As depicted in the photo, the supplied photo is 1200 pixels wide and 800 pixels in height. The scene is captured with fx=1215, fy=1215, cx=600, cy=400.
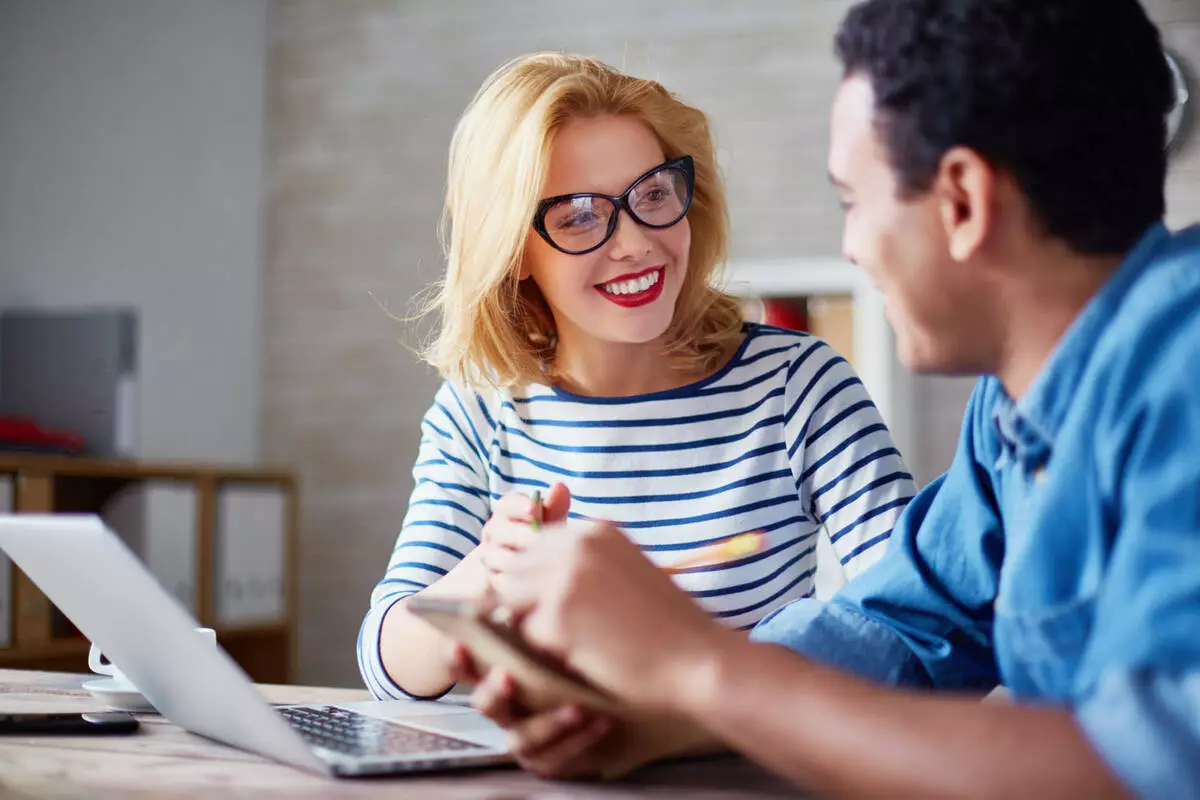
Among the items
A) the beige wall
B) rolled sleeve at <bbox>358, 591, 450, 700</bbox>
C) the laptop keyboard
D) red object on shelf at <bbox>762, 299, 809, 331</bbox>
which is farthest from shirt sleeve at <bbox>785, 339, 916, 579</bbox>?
the beige wall

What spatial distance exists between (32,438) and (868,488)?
2101 mm

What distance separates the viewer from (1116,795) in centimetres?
55

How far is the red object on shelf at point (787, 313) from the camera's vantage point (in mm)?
3557

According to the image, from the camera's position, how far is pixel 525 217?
1368mm

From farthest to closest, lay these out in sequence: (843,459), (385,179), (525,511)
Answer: (385,179) < (843,459) < (525,511)

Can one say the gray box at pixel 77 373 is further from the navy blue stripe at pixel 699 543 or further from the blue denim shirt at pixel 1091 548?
the blue denim shirt at pixel 1091 548

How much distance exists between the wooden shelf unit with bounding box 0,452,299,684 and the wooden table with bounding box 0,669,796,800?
5.98 ft

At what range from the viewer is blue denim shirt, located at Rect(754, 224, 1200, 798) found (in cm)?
56

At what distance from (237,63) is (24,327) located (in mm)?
1326

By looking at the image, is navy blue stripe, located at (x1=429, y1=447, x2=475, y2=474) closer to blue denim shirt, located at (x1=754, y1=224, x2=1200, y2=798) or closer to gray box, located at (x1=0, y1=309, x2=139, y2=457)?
blue denim shirt, located at (x1=754, y1=224, x2=1200, y2=798)

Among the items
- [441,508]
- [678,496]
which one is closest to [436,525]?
[441,508]

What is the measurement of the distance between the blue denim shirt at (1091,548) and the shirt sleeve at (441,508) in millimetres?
513

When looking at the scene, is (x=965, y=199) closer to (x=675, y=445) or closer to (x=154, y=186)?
(x=675, y=445)

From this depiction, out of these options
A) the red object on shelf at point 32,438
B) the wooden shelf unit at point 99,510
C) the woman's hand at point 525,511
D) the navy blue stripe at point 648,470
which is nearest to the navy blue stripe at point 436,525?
the navy blue stripe at point 648,470
